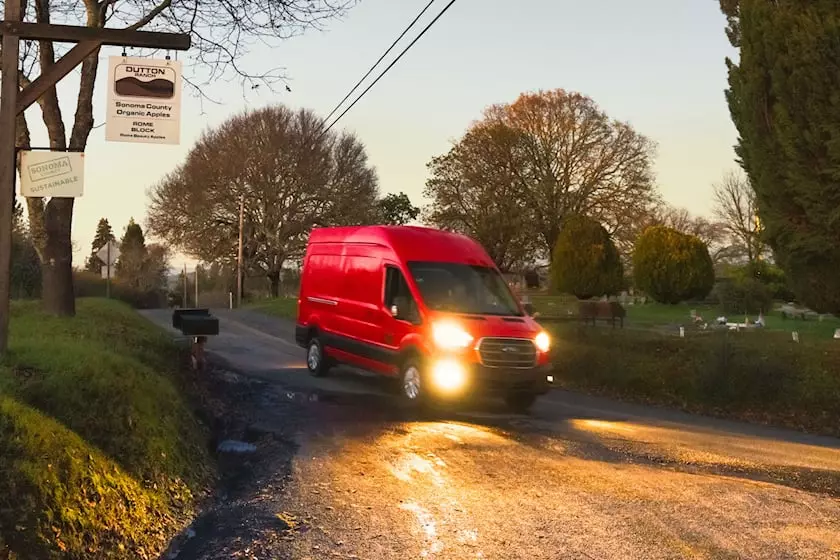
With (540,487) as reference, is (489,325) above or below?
above

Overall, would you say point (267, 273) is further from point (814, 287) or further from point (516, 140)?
point (814, 287)

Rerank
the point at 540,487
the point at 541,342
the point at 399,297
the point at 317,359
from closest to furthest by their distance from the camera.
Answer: the point at 540,487, the point at 541,342, the point at 399,297, the point at 317,359

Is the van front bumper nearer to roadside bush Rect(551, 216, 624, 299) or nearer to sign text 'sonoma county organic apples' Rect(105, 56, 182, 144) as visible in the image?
sign text 'sonoma county organic apples' Rect(105, 56, 182, 144)

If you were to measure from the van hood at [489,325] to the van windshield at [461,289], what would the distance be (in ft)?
0.88

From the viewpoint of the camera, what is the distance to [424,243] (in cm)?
1196

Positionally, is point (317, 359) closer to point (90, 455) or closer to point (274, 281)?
point (90, 455)

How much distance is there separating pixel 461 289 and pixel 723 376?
4479 millimetres

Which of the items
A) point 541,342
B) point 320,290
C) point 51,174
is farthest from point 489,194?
point 51,174

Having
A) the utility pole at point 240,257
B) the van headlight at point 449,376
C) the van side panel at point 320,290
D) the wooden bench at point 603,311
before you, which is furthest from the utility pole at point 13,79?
the utility pole at point 240,257

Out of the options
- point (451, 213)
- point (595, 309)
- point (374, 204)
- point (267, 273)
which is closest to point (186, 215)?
point (267, 273)

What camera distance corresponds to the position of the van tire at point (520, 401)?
10.8 m

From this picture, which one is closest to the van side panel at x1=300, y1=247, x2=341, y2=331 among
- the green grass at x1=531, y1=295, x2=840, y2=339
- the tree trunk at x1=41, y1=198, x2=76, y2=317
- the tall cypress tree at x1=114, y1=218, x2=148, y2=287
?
the tree trunk at x1=41, y1=198, x2=76, y2=317

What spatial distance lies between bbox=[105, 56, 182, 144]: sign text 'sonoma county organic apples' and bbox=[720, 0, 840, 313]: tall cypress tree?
9172 mm

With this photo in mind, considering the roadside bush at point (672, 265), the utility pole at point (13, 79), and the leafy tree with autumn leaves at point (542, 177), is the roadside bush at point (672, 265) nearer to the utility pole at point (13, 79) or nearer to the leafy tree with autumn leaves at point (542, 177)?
the leafy tree with autumn leaves at point (542, 177)
